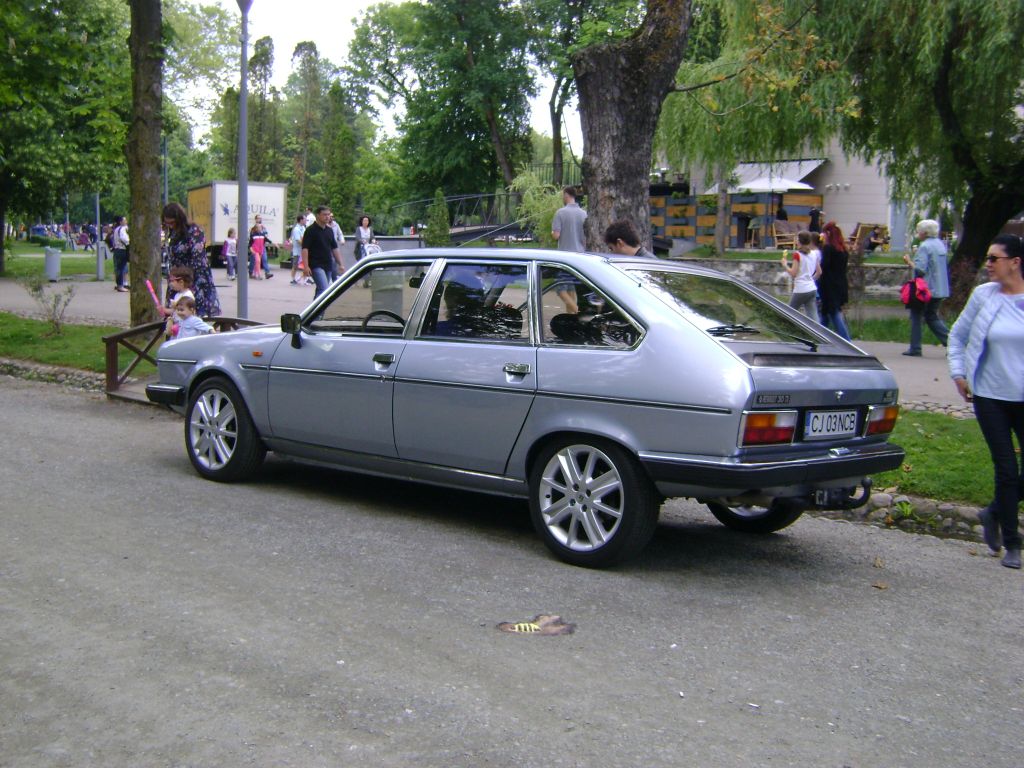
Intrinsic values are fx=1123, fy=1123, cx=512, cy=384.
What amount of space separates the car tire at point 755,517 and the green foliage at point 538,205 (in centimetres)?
1981

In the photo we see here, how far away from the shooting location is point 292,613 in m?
5.16

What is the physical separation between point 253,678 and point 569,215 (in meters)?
9.65

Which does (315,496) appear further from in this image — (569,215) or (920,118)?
(920,118)

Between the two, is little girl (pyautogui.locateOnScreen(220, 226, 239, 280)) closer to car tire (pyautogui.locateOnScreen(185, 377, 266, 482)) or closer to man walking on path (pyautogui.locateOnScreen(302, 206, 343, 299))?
man walking on path (pyautogui.locateOnScreen(302, 206, 343, 299))

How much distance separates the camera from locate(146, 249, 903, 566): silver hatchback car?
566 centimetres

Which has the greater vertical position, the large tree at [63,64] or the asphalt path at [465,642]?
the large tree at [63,64]

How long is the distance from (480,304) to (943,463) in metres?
3.88

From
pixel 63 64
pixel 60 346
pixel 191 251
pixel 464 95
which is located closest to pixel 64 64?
pixel 63 64

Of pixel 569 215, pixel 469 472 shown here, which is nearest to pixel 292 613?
pixel 469 472

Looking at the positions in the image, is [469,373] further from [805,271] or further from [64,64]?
[64,64]

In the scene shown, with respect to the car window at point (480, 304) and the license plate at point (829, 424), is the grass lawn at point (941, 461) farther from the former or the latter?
the car window at point (480, 304)

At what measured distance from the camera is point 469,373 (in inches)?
258

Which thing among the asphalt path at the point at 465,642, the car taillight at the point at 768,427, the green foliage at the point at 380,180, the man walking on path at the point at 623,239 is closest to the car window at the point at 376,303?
the asphalt path at the point at 465,642

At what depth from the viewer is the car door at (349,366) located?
7.03m
